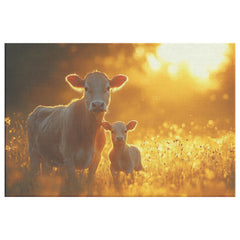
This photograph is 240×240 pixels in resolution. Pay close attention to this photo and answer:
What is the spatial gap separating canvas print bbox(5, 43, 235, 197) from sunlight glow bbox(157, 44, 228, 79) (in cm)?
2

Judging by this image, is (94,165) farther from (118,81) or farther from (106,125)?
(118,81)

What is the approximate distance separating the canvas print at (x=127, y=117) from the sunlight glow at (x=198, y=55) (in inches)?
0.7

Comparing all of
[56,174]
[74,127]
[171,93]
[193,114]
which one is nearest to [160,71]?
[171,93]

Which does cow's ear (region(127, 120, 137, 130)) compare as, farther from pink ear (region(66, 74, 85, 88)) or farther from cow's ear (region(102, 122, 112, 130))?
pink ear (region(66, 74, 85, 88))

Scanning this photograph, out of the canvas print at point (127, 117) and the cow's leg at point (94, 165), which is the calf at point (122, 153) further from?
the cow's leg at point (94, 165)

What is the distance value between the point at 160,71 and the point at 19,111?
2665 millimetres

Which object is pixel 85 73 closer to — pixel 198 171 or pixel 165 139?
pixel 165 139

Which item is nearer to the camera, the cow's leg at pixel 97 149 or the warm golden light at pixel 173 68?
the cow's leg at pixel 97 149

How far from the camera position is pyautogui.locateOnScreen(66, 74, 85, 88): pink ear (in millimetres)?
7543

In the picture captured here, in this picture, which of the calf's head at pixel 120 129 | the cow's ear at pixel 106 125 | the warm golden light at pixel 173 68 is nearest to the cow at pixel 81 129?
the cow's ear at pixel 106 125

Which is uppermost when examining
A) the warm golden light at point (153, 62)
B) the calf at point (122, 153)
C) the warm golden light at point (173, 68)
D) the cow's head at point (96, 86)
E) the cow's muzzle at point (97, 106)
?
the warm golden light at point (153, 62)

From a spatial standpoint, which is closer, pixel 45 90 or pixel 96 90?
pixel 96 90

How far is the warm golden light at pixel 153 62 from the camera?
7.97 metres

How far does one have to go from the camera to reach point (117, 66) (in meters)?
7.98
